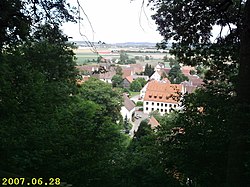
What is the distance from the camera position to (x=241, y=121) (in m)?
4.87

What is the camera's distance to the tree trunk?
4867 mm

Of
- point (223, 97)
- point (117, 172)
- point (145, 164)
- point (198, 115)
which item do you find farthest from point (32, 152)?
point (223, 97)

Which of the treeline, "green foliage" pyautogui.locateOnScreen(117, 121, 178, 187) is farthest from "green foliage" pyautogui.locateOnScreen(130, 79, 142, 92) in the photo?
"green foliage" pyautogui.locateOnScreen(117, 121, 178, 187)

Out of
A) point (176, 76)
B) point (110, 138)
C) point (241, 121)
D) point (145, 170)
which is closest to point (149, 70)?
point (176, 76)

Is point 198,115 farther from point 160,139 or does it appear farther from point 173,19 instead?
point 173,19

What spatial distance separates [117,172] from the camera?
729 cm

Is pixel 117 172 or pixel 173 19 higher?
pixel 173 19

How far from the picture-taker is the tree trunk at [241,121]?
487 centimetres

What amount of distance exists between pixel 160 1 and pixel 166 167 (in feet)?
11.8

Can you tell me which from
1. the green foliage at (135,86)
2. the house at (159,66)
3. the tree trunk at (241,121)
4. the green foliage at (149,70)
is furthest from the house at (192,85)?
the green foliage at (149,70)

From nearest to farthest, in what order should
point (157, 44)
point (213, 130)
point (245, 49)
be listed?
point (245, 49) → point (213, 130) → point (157, 44)

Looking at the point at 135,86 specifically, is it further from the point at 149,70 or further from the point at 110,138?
the point at 110,138

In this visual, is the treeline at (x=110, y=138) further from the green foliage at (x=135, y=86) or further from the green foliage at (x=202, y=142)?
the green foliage at (x=135, y=86)

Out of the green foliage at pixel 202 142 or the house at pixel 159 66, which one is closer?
the green foliage at pixel 202 142
